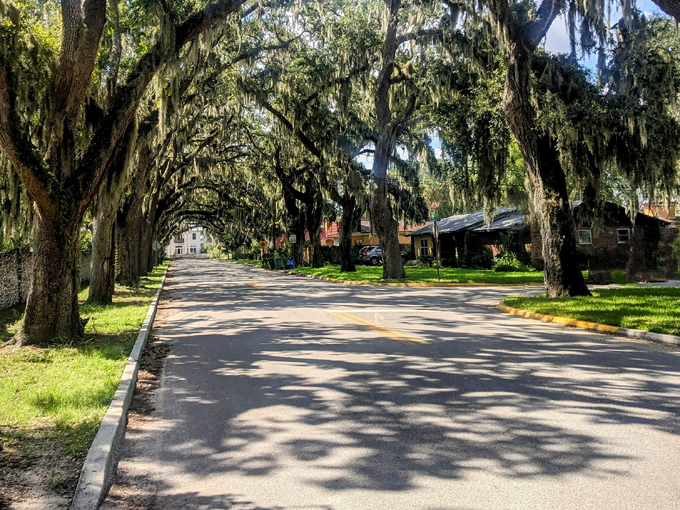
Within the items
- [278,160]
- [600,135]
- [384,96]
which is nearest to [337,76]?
[384,96]

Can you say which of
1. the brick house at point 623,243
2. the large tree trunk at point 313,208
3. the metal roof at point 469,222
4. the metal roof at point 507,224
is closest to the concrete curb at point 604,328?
the brick house at point 623,243

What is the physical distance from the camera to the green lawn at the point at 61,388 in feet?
15.9

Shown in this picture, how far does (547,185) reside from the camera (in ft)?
48.7

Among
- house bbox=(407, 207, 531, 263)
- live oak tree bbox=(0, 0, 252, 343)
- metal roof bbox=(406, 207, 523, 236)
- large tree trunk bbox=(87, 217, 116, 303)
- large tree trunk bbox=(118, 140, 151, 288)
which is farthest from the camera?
metal roof bbox=(406, 207, 523, 236)

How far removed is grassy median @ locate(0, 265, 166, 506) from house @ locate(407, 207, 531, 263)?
27876mm

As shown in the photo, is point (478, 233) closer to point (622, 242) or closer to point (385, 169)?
point (622, 242)

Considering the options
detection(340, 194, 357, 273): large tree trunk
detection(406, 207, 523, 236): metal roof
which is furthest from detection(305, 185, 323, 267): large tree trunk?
detection(406, 207, 523, 236): metal roof

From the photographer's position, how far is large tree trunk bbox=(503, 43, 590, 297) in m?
14.5

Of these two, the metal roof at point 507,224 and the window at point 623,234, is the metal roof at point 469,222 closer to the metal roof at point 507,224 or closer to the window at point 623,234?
the metal roof at point 507,224

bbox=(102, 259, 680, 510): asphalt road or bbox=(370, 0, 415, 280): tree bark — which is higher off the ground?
bbox=(370, 0, 415, 280): tree bark

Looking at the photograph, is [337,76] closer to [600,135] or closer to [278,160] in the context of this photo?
[600,135]

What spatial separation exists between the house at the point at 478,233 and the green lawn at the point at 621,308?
19.7 m

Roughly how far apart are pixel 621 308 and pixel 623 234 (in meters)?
24.7

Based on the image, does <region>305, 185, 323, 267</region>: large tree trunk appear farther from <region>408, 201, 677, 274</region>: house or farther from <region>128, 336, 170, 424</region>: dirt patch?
<region>128, 336, 170, 424</region>: dirt patch
